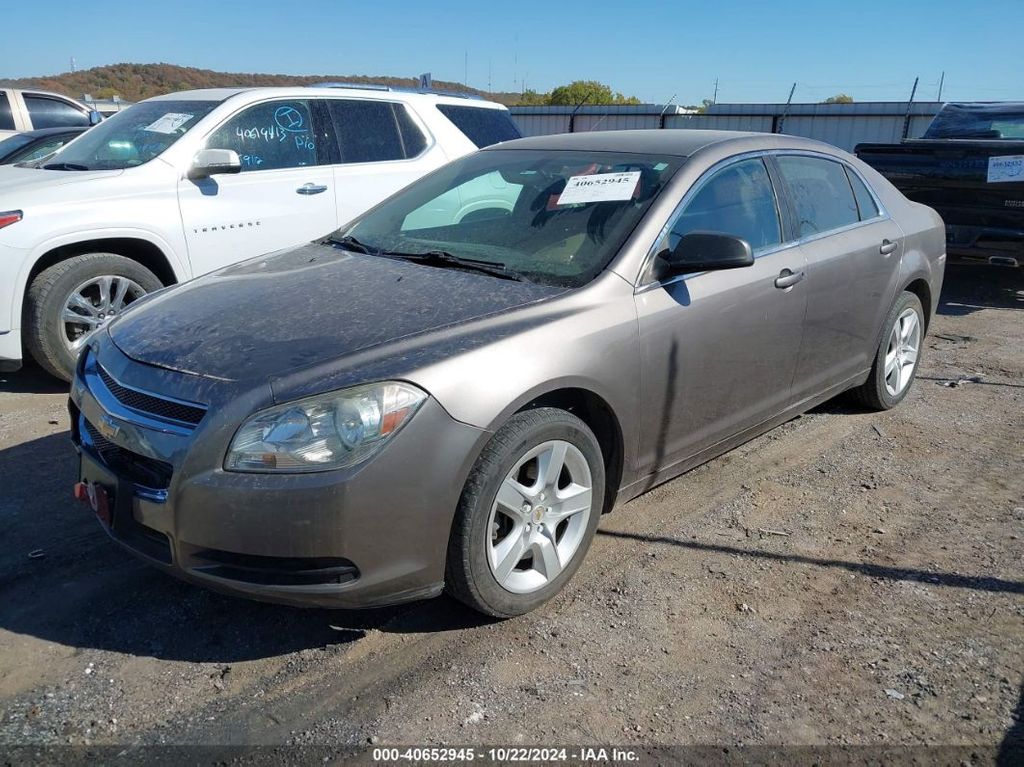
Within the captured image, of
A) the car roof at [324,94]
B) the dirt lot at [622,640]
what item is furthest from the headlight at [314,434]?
the car roof at [324,94]

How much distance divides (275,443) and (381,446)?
31 cm

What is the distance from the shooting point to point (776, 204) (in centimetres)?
416

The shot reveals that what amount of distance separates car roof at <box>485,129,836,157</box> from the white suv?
2.24 meters

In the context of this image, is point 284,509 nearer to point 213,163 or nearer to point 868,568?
point 868,568

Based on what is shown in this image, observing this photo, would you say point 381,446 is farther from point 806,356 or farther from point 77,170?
point 77,170

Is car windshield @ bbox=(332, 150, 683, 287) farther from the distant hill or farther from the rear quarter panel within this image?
the distant hill

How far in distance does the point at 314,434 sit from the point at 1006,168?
773 centimetres

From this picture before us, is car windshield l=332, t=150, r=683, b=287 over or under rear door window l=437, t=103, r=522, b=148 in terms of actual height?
under

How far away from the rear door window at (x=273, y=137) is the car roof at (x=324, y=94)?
81mm

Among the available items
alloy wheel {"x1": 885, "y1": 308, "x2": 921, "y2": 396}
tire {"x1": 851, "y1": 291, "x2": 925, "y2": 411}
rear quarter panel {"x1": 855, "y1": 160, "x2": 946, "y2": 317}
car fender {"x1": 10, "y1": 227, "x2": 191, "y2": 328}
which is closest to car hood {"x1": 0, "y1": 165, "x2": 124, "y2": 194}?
car fender {"x1": 10, "y1": 227, "x2": 191, "y2": 328}

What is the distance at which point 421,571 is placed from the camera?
2709 millimetres

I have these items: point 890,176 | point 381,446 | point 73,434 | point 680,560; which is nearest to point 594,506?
point 680,560

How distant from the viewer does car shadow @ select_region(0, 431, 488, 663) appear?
2.93m

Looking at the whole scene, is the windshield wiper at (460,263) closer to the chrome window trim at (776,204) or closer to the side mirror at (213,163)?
the chrome window trim at (776,204)
